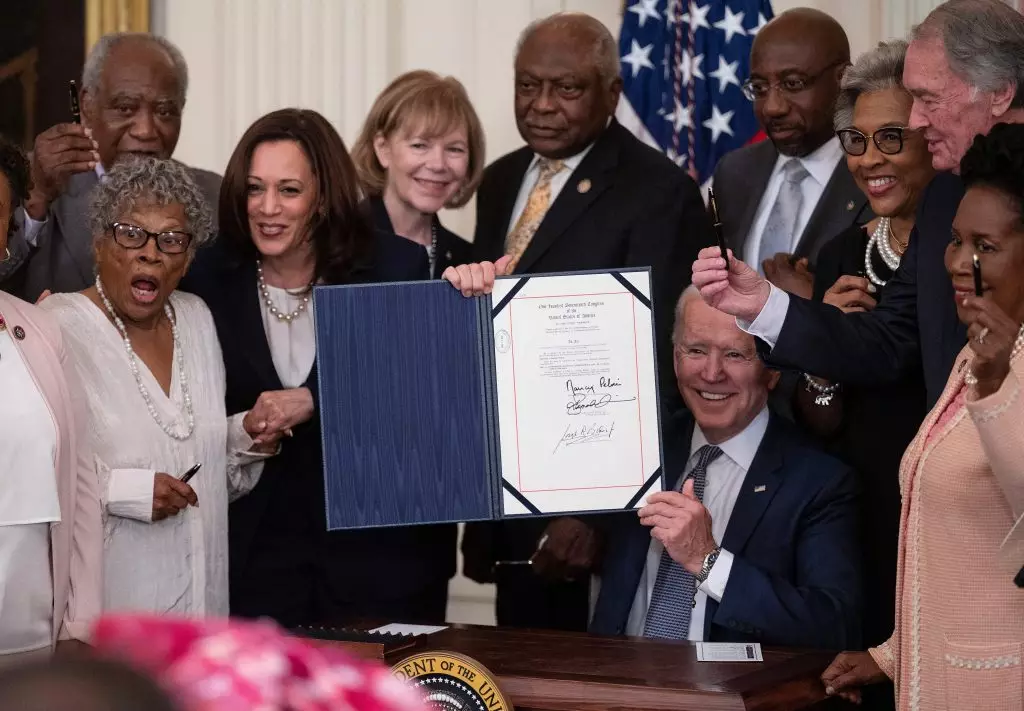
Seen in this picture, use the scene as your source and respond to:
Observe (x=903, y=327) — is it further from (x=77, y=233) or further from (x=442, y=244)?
(x=77, y=233)

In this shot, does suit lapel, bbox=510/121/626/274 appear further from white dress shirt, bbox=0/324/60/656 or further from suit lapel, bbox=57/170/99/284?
white dress shirt, bbox=0/324/60/656

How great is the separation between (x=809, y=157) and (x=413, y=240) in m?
1.23

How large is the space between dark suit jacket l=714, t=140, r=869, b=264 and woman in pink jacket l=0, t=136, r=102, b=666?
2.02m

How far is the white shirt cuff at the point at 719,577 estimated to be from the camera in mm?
3176

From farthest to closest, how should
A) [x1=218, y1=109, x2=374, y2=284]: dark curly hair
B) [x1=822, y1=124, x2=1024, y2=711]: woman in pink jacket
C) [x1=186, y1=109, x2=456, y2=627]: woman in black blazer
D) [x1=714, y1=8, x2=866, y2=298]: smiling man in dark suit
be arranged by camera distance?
1. [x1=714, y1=8, x2=866, y2=298]: smiling man in dark suit
2. [x1=218, y1=109, x2=374, y2=284]: dark curly hair
3. [x1=186, y1=109, x2=456, y2=627]: woman in black blazer
4. [x1=822, y1=124, x2=1024, y2=711]: woman in pink jacket

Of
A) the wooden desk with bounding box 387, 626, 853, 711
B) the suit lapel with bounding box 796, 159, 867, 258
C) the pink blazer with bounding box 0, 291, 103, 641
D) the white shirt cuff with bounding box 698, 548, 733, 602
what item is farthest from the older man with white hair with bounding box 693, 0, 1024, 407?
the pink blazer with bounding box 0, 291, 103, 641

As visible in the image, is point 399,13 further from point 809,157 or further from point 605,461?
point 605,461

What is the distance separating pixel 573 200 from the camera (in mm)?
4156

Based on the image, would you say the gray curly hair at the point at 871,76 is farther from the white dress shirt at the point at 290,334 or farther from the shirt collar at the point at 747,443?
the white dress shirt at the point at 290,334

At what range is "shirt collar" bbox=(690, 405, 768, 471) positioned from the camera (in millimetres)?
3467

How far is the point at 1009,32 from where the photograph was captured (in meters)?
3.00

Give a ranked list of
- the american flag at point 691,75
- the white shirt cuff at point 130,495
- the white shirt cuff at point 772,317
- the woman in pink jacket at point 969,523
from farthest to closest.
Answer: the american flag at point 691,75 → the white shirt cuff at point 130,495 → the white shirt cuff at point 772,317 → the woman in pink jacket at point 969,523

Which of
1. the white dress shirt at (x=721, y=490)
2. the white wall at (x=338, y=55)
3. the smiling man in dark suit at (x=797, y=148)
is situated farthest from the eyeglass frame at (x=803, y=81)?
the white wall at (x=338, y=55)

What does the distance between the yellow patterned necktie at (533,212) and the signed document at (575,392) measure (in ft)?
3.18
